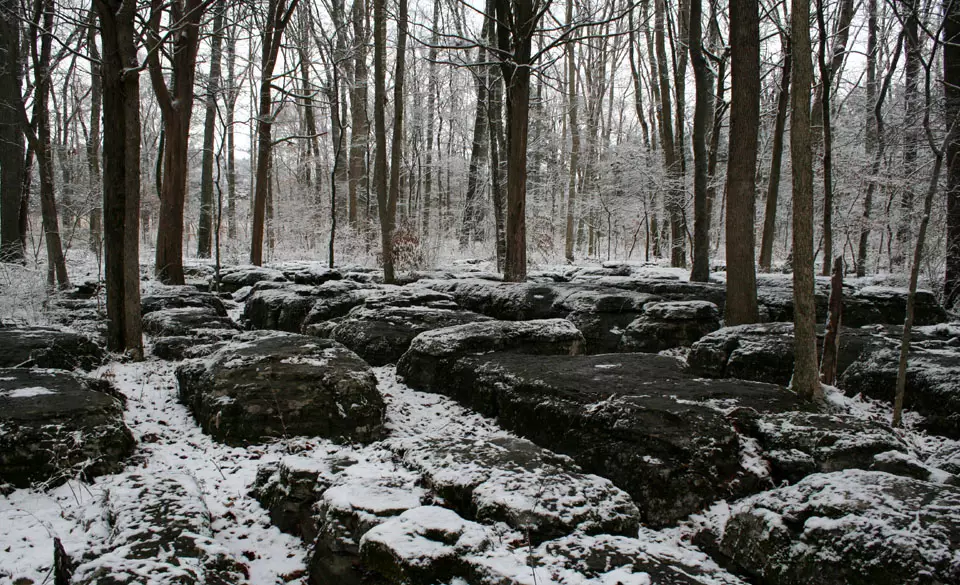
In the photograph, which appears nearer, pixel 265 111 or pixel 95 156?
pixel 265 111

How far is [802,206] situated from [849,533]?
264 cm

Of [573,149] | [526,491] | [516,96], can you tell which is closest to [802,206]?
[526,491]

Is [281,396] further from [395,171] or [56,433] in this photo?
[395,171]

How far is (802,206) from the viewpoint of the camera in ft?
13.8

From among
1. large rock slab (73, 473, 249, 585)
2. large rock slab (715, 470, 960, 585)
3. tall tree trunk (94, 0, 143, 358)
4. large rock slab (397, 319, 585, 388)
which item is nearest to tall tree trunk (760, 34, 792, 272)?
large rock slab (397, 319, 585, 388)

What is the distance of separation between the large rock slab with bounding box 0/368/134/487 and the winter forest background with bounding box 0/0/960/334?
9.73ft

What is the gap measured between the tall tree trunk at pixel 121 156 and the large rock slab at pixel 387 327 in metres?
2.57

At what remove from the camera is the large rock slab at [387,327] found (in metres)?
7.09

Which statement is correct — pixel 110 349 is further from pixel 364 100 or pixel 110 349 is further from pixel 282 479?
pixel 364 100

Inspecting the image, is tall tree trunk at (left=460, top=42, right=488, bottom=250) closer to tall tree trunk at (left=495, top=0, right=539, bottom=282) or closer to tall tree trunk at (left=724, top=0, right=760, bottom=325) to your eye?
tall tree trunk at (left=495, top=0, right=539, bottom=282)

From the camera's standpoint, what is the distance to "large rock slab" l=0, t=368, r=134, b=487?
346cm

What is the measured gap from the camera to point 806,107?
13.5ft

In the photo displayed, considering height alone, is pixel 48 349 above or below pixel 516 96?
below

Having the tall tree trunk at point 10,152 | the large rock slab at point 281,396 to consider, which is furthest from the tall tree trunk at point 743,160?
the tall tree trunk at point 10,152
